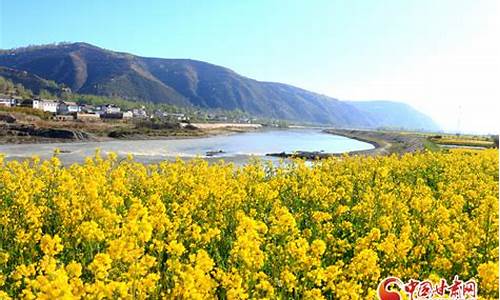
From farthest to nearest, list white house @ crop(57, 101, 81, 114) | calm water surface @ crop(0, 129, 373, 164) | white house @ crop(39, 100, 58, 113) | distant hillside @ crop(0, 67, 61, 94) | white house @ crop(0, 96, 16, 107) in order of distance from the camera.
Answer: distant hillside @ crop(0, 67, 61, 94) < white house @ crop(57, 101, 81, 114) < white house @ crop(39, 100, 58, 113) < white house @ crop(0, 96, 16, 107) < calm water surface @ crop(0, 129, 373, 164)

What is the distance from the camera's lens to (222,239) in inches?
239

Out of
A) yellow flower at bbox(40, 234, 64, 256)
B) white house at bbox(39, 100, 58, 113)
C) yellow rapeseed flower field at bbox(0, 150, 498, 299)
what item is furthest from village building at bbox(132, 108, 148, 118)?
yellow flower at bbox(40, 234, 64, 256)

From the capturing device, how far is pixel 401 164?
13648 mm

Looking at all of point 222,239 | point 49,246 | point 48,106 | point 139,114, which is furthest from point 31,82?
point 49,246

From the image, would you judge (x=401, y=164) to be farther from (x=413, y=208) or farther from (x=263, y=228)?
(x=263, y=228)

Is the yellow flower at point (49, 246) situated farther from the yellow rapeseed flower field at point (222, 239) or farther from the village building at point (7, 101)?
the village building at point (7, 101)

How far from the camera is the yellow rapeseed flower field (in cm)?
385

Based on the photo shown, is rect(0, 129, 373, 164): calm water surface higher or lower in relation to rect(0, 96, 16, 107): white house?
lower

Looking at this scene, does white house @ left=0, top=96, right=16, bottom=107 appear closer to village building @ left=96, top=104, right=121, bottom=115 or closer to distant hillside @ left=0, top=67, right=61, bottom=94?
village building @ left=96, top=104, right=121, bottom=115

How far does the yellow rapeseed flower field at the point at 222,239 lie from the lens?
385 centimetres

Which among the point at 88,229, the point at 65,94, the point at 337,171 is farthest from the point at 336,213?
the point at 65,94

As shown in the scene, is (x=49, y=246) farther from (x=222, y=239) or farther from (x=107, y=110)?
(x=107, y=110)

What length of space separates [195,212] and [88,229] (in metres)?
2.19

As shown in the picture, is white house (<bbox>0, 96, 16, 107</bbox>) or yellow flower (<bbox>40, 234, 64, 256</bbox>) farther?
white house (<bbox>0, 96, 16, 107</bbox>)
